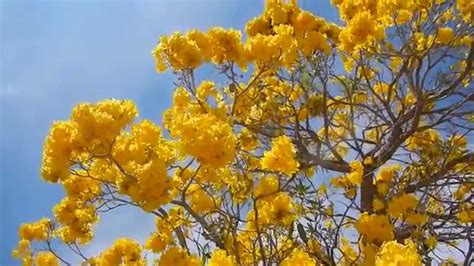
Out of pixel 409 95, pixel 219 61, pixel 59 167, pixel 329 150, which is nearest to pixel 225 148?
pixel 59 167

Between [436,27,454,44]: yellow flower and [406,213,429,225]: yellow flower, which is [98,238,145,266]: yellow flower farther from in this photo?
[436,27,454,44]: yellow flower

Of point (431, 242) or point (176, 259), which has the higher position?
point (431, 242)

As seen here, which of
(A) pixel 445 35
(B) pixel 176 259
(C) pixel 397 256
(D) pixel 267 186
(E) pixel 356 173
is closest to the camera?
(C) pixel 397 256

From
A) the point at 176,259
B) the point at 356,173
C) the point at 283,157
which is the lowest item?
the point at 176,259

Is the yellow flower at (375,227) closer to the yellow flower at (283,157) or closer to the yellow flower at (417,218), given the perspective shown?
the yellow flower at (417,218)

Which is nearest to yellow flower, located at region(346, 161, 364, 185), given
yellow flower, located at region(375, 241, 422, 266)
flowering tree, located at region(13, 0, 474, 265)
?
flowering tree, located at region(13, 0, 474, 265)

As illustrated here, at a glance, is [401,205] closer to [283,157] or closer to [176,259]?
[283,157]

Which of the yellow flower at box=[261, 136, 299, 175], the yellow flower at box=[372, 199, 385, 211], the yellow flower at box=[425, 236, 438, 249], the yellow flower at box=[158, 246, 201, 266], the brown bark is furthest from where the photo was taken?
the brown bark

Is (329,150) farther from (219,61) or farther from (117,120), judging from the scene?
(117,120)

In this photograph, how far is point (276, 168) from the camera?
2.37 m

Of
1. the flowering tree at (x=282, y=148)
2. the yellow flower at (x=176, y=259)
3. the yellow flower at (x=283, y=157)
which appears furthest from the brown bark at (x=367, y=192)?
the yellow flower at (x=176, y=259)

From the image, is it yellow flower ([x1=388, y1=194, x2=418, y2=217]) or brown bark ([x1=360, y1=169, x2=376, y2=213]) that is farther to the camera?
brown bark ([x1=360, y1=169, x2=376, y2=213])

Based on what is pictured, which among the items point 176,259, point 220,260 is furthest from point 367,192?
point 220,260

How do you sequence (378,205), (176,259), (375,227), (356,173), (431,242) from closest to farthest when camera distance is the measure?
(176,259), (375,227), (431,242), (378,205), (356,173)
